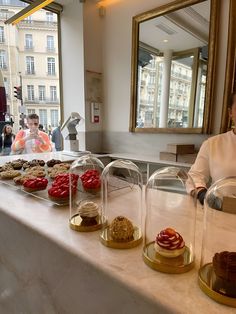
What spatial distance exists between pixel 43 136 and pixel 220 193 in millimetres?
2755

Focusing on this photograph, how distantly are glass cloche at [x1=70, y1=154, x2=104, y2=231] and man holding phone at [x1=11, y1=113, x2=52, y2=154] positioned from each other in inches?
80.8

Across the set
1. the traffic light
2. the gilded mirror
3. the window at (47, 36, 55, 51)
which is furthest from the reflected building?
the traffic light

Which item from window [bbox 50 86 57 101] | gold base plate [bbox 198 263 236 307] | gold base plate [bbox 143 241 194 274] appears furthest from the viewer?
window [bbox 50 86 57 101]

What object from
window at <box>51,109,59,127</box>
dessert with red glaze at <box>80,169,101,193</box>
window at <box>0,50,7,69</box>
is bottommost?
dessert with red glaze at <box>80,169,101,193</box>

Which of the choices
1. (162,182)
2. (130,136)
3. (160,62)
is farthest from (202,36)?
(162,182)

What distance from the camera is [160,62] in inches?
110

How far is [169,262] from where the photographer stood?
2.02ft

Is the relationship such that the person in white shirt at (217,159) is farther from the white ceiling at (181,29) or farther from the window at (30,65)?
the window at (30,65)

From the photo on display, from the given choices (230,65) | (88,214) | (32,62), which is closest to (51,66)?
(32,62)

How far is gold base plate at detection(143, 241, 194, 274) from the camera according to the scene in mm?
597

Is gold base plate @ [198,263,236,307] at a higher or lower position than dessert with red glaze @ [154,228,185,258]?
lower

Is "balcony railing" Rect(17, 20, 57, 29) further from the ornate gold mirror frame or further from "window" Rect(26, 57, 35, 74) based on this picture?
the ornate gold mirror frame

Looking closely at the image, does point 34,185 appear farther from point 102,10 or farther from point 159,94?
point 102,10

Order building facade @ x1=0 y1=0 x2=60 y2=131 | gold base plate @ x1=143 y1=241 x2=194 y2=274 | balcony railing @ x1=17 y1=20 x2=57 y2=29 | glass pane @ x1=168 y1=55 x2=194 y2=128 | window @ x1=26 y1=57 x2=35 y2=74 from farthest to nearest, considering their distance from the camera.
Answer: window @ x1=26 y1=57 x2=35 y2=74, balcony railing @ x1=17 y1=20 x2=57 y2=29, building facade @ x1=0 y1=0 x2=60 y2=131, glass pane @ x1=168 y1=55 x2=194 y2=128, gold base plate @ x1=143 y1=241 x2=194 y2=274
